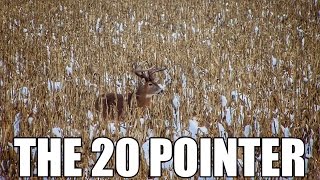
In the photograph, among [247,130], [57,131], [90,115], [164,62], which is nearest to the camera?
[57,131]

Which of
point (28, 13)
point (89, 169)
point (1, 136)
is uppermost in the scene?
point (28, 13)

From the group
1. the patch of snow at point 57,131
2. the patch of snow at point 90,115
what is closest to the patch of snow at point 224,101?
the patch of snow at point 90,115

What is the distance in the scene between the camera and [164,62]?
565cm

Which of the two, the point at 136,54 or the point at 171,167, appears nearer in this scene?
the point at 171,167

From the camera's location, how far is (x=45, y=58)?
553 centimetres

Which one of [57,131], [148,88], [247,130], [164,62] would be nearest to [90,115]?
[57,131]

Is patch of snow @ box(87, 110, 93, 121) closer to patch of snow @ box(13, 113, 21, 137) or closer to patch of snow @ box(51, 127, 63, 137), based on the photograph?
patch of snow @ box(51, 127, 63, 137)

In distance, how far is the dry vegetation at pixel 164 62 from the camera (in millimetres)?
3508

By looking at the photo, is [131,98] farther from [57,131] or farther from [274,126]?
[274,126]

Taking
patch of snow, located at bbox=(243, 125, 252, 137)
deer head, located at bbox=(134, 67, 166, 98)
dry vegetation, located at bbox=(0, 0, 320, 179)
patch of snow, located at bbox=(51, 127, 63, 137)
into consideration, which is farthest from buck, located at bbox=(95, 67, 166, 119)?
patch of snow, located at bbox=(243, 125, 252, 137)

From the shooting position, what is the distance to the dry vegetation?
3.51 m

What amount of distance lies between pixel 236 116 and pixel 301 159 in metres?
0.93

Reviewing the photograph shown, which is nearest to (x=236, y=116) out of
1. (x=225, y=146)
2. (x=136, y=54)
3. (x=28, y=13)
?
(x=225, y=146)

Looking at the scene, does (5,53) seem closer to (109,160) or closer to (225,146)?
(109,160)
